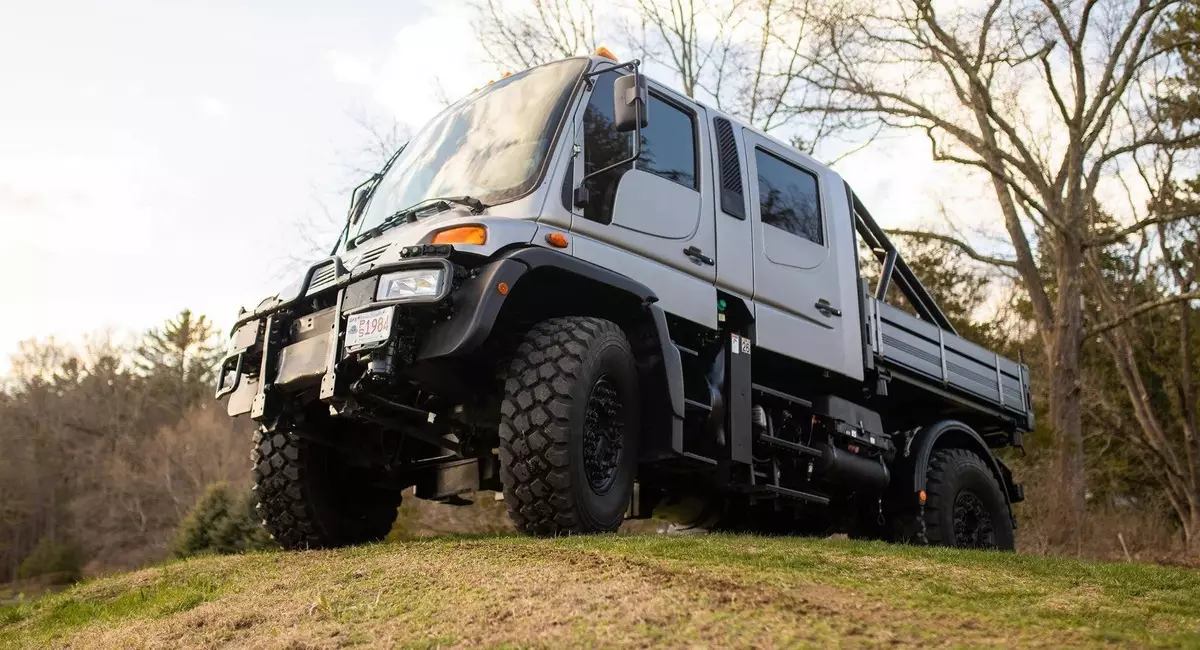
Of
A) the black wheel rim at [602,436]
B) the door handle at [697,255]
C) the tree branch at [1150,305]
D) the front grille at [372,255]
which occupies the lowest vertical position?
the black wheel rim at [602,436]

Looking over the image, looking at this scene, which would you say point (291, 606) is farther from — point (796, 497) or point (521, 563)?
point (796, 497)

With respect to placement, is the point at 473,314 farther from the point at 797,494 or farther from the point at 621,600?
the point at 797,494

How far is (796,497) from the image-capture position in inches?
283

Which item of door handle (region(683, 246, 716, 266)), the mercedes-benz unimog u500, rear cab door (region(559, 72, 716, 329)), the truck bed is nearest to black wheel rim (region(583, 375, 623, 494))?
the mercedes-benz unimog u500

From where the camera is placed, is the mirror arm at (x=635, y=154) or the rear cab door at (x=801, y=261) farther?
the rear cab door at (x=801, y=261)

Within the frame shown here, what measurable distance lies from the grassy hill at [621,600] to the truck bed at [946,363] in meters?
2.38

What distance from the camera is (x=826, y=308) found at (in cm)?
733

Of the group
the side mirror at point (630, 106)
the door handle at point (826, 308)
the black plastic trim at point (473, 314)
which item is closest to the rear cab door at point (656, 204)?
the side mirror at point (630, 106)

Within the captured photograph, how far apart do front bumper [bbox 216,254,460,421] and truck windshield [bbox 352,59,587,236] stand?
892mm

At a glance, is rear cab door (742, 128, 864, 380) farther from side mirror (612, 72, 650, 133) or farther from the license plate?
Result: the license plate

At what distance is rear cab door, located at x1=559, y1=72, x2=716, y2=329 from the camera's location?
5.82m

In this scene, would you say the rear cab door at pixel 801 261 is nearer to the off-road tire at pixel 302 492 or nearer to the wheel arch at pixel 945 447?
the wheel arch at pixel 945 447

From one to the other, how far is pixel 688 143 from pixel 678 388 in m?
1.75

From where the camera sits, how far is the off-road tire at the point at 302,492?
6.17 meters
